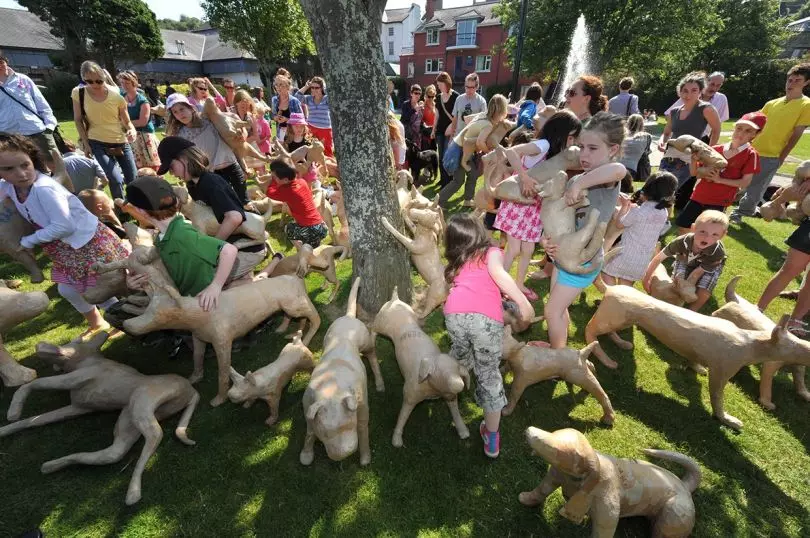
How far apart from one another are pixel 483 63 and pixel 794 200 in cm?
4636

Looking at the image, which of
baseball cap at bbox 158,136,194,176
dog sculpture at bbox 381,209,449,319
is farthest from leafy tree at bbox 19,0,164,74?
dog sculpture at bbox 381,209,449,319

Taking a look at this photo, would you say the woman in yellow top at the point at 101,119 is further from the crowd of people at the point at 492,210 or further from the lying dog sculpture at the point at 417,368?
the lying dog sculpture at the point at 417,368

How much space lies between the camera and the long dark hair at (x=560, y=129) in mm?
3664

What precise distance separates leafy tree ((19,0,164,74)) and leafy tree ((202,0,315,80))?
9413mm

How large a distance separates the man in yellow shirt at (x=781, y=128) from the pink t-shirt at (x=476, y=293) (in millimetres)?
7134

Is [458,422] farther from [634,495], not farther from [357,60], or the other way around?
[357,60]

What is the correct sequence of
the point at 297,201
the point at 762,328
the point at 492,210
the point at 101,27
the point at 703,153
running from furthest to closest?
the point at 101,27
the point at 492,210
the point at 297,201
the point at 703,153
the point at 762,328

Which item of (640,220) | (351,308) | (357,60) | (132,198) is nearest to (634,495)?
(351,308)

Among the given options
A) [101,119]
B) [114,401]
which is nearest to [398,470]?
[114,401]

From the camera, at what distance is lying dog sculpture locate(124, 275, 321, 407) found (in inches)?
119

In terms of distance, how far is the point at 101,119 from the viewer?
6387 mm

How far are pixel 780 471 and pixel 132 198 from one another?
5.90m

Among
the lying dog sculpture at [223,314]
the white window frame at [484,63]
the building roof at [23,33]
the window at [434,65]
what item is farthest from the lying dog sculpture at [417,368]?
the building roof at [23,33]

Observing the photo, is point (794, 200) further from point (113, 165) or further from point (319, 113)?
point (113, 165)
